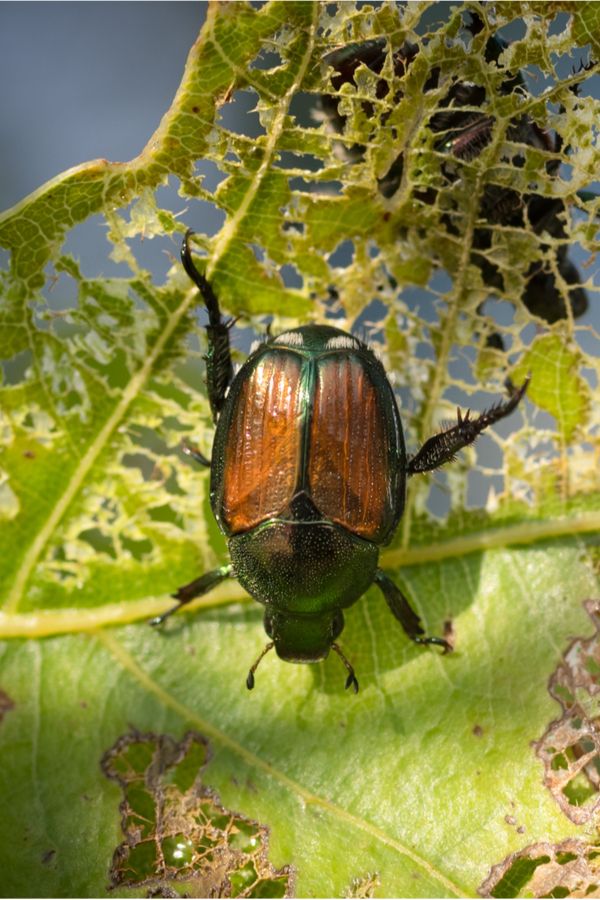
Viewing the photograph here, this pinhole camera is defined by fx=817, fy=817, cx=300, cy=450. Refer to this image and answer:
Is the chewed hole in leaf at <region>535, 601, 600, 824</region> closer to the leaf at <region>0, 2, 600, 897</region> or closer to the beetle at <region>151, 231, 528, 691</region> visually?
the leaf at <region>0, 2, 600, 897</region>

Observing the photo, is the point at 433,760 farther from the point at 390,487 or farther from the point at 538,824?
the point at 390,487

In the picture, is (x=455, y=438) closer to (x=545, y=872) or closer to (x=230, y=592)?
(x=230, y=592)

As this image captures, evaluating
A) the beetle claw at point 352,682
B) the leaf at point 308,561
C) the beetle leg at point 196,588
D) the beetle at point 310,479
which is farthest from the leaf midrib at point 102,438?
the beetle claw at point 352,682

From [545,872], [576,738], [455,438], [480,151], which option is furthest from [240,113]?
[545,872]

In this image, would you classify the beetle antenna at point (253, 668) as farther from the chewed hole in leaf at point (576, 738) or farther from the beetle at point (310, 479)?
the chewed hole in leaf at point (576, 738)

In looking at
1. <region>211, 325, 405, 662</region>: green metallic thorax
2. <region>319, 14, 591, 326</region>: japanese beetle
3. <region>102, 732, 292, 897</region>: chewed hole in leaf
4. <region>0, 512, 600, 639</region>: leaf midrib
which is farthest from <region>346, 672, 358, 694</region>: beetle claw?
<region>319, 14, 591, 326</region>: japanese beetle

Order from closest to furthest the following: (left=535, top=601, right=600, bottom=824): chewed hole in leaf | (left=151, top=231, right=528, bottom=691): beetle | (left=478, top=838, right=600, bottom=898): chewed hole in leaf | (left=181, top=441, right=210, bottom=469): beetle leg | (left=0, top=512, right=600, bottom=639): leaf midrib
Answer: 1. (left=478, top=838, right=600, bottom=898): chewed hole in leaf
2. (left=535, top=601, right=600, bottom=824): chewed hole in leaf
3. (left=151, top=231, right=528, bottom=691): beetle
4. (left=0, top=512, right=600, bottom=639): leaf midrib
5. (left=181, top=441, right=210, bottom=469): beetle leg

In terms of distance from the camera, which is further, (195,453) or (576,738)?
(195,453)
